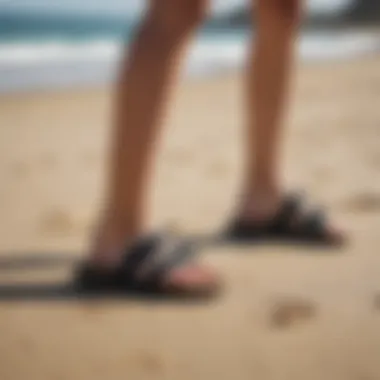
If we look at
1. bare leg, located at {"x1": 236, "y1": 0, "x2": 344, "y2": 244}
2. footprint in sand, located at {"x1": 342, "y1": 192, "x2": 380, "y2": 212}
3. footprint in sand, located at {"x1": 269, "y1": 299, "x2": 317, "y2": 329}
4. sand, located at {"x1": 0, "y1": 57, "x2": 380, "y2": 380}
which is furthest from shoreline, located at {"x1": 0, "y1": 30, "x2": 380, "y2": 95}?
footprint in sand, located at {"x1": 269, "y1": 299, "x2": 317, "y2": 329}

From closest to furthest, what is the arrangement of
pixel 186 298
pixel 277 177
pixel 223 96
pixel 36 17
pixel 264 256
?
pixel 186 298, pixel 264 256, pixel 277 177, pixel 223 96, pixel 36 17

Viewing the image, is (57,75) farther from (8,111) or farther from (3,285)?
(3,285)

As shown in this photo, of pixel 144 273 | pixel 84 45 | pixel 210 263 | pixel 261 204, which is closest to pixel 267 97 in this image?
pixel 261 204

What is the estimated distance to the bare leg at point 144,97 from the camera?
108 cm

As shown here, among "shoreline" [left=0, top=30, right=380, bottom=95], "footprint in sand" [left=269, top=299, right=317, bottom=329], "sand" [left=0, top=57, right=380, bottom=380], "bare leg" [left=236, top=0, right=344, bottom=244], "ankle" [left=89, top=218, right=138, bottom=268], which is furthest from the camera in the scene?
"shoreline" [left=0, top=30, right=380, bottom=95]

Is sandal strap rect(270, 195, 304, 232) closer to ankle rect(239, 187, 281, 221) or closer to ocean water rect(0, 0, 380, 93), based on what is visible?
ankle rect(239, 187, 281, 221)

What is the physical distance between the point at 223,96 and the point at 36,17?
61.0 inches

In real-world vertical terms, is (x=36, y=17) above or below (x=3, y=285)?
above

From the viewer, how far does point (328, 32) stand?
15.2ft

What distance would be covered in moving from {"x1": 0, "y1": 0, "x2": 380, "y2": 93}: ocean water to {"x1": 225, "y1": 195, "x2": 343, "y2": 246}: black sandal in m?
2.15

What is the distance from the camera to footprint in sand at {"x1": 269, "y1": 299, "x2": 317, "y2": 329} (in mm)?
1007

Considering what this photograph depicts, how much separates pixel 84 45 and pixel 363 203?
277cm

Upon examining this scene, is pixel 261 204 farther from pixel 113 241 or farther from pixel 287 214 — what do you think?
pixel 113 241

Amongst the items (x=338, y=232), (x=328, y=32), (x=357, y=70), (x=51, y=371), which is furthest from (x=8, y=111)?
(x=328, y=32)
